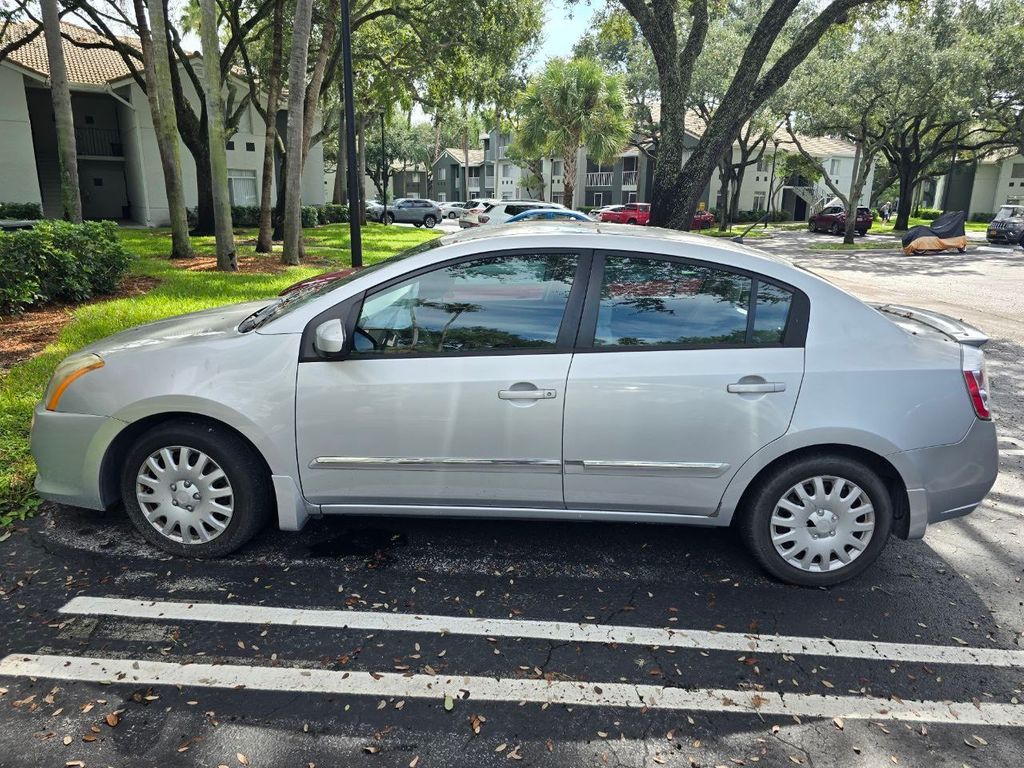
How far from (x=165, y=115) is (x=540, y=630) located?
44.7ft

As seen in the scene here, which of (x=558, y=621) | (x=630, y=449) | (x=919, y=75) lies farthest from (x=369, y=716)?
(x=919, y=75)

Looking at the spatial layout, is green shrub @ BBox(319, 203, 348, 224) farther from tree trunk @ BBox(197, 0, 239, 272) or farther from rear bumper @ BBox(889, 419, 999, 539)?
rear bumper @ BBox(889, 419, 999, 539)

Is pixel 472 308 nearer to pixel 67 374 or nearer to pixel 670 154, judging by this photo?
pixel 67 374

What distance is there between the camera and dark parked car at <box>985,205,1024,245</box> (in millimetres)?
27594

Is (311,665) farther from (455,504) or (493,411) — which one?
(493,411)

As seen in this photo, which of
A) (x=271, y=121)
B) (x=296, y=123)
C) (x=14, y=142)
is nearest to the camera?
(x=296, y=123)

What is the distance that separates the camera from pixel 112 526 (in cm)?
391

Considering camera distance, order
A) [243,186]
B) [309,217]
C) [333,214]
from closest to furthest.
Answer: [309,217]
[243,186]
[333,214]

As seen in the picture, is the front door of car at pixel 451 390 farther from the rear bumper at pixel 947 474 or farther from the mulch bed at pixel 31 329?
the mulch bed at pixel 31 329

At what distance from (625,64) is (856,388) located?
35214 mm

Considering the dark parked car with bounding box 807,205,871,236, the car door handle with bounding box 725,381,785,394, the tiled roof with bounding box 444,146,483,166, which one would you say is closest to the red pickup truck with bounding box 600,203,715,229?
the dark parked car with bounding box 807,205,871,236

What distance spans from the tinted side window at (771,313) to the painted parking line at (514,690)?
1.53 meters

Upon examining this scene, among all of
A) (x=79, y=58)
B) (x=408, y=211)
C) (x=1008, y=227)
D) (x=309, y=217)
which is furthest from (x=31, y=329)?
(x=408, y=211)

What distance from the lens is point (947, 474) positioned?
3.29 meters
